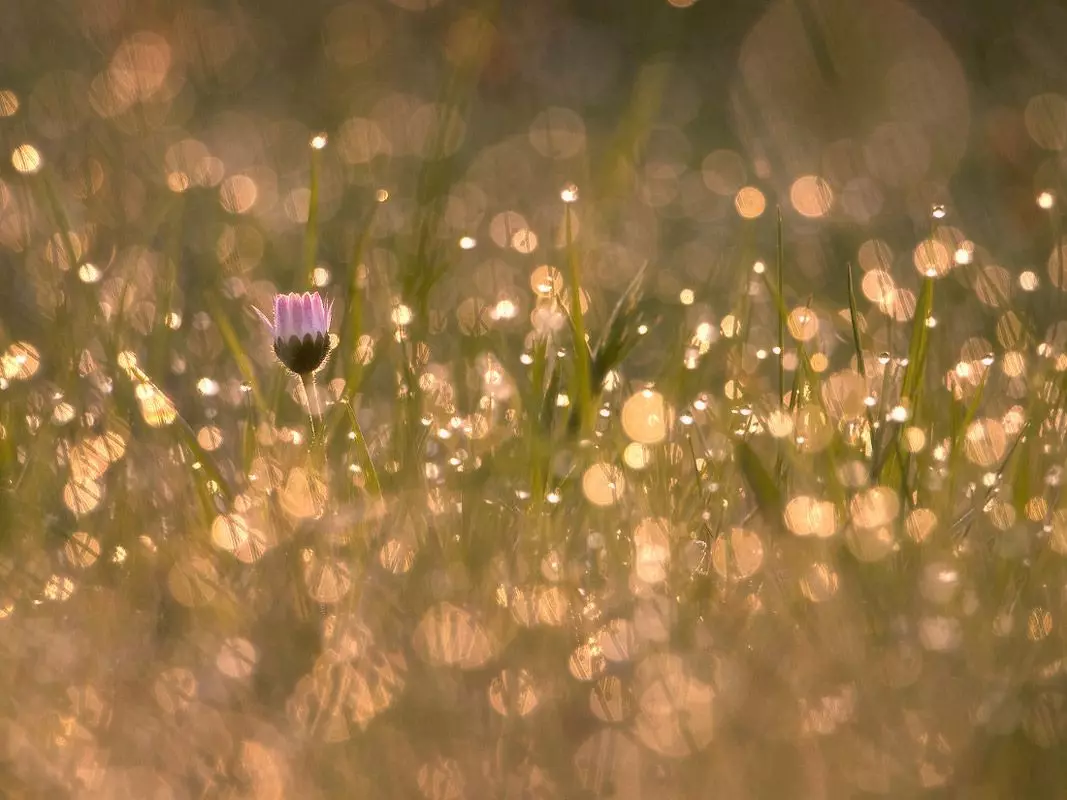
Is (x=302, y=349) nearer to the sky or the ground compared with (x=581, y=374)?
nearer to the sky

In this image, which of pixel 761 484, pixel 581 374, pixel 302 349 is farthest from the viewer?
pixel 581 374

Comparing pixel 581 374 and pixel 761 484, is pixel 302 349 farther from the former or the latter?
pixel 761 484

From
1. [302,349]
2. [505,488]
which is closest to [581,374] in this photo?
[505,488]

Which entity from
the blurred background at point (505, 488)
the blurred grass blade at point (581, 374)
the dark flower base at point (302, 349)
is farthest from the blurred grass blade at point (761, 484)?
the dark flower base at point (302, 349)

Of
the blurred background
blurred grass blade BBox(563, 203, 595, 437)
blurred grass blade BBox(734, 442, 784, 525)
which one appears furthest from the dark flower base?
blurred grass blade BBox(734, 442, 784, 525)

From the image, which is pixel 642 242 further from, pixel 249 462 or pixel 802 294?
pixel 249 462

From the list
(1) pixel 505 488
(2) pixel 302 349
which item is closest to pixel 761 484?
(1) pixel 505 488

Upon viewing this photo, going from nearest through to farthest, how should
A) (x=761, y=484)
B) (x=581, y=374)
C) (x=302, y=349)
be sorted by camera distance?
(x=761, y=484)
(x=302, y=349)
(x=581, y=374)

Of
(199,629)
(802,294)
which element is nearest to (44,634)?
(199,629)

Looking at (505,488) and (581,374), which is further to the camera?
(581,374)
